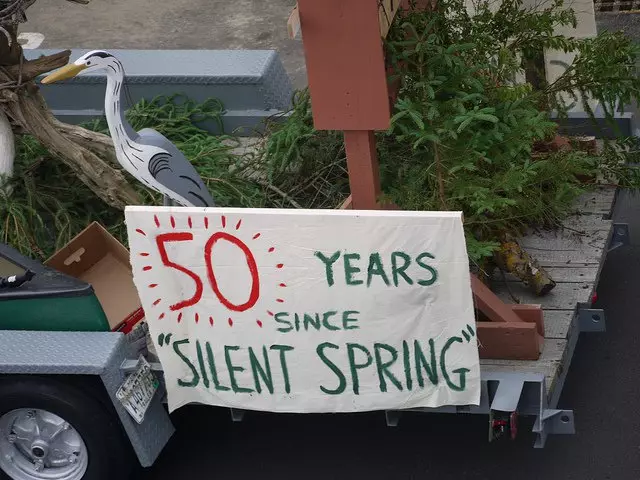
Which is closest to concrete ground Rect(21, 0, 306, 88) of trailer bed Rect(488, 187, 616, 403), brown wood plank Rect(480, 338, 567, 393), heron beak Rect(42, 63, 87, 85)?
trailer bed Rect(488, 187, 616, 403)

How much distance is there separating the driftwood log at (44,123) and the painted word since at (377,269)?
6.63ft

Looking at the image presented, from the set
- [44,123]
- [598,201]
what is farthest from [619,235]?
[44,123]

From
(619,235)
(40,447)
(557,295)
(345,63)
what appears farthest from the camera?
(619,235)

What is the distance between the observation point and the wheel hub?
15.3 feet

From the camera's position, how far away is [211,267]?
4215 millimetres

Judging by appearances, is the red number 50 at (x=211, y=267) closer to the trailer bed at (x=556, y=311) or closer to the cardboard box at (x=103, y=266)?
the trailer bed at (x=556, y=311)

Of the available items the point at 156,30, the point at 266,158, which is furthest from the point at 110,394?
the point at 156,30

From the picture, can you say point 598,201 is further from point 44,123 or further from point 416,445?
point 44,123

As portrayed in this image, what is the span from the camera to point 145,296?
4.33 meters

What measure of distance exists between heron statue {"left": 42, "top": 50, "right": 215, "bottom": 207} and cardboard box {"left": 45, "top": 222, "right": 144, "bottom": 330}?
21.9 inches

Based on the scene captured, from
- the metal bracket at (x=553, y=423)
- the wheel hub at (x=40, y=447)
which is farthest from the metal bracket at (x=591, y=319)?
the wheel hub at (x=40, y=447)

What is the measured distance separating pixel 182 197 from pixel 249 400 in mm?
921

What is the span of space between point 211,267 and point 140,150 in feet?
2.59

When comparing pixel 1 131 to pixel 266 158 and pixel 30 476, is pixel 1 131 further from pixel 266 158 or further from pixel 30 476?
pixel 30 476
